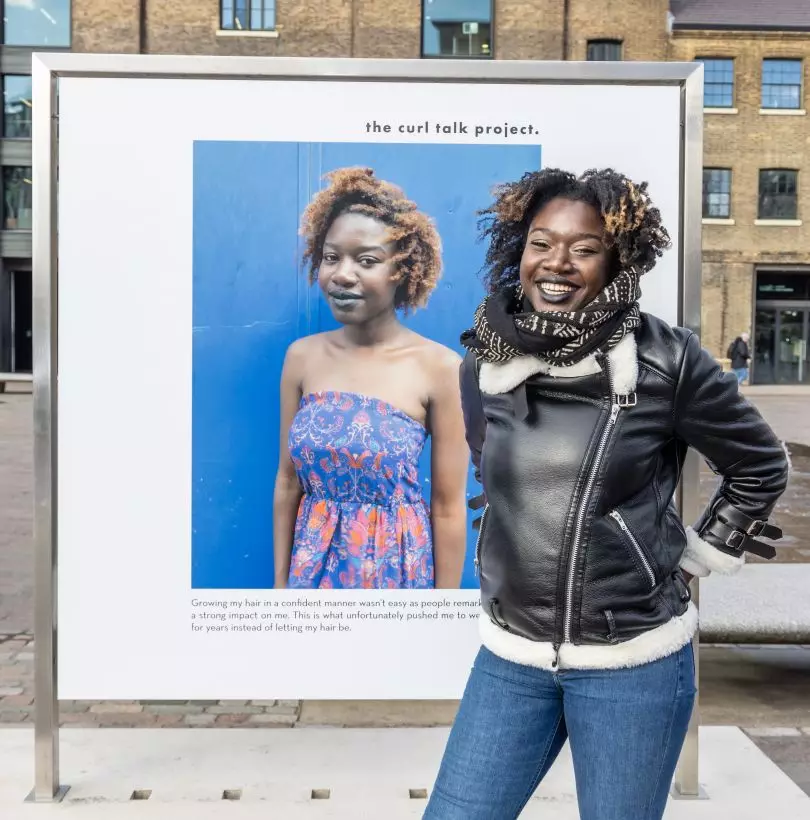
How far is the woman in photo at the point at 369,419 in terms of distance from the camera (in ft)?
11.9

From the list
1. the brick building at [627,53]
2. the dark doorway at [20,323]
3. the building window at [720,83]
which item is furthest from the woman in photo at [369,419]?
the dark doorway at [20,323]

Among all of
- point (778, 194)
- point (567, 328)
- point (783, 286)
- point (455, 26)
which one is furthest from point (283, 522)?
point (783, 286)

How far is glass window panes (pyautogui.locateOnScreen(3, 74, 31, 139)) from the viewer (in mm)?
35656

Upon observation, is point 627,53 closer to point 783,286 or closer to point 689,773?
point 783,286

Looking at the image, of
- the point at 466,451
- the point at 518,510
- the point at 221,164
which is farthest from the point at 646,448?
the point at 221,164

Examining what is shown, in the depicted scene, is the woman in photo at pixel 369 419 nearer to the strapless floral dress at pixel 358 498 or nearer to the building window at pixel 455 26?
the strapless floral dress at pixel 358 498

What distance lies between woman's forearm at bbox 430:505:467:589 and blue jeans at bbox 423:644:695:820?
1335 millimetres

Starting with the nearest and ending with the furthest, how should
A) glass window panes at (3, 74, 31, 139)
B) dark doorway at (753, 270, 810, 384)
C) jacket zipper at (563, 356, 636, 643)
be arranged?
jacket zipper at (563, 356, 636, 643) → glass window panes at (3, 74, 31, 139) → dark doorway at (753, 270, 810, 384)

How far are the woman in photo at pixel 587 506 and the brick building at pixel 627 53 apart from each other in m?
30.5

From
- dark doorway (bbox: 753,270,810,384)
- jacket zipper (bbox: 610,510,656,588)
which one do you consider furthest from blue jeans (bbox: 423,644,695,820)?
dark doorway (bbox: 753,270,810,384)

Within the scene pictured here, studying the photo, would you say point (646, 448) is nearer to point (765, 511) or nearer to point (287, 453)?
point (765, 511)

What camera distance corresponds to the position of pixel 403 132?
11.7ft

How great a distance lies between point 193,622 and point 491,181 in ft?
6.12

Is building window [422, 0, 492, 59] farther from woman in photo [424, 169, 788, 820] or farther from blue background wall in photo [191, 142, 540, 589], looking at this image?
woman in photo [424, 169, 788, 820]
